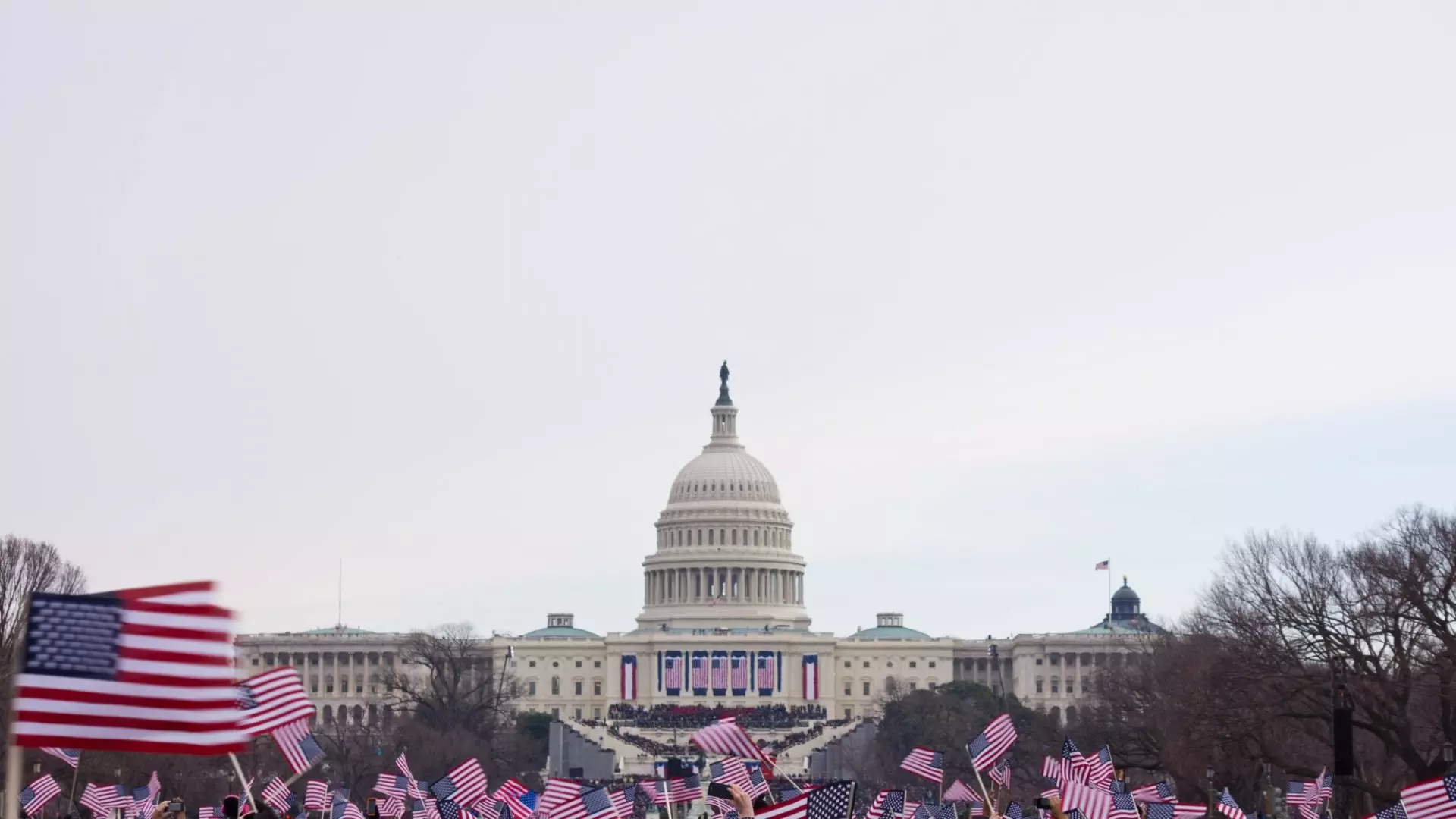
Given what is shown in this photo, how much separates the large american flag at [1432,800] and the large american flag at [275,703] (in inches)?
481

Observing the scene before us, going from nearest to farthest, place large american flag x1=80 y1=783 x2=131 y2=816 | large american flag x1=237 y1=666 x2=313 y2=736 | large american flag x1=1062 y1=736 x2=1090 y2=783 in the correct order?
1. large american flag x1=237 y1=666 x2=313 y2=736
2. large american flag x1=1062 y1=736 x2=1090 y2=783
3. large american flag x1=80 y1=783 x2=131 y2=816

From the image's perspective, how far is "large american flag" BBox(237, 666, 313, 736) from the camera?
31.1m

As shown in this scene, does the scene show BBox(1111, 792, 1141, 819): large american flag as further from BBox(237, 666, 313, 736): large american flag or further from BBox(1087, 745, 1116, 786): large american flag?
BBox(237, 666, 313, 736): large american flag

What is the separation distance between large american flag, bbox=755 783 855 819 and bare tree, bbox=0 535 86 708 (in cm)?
6372

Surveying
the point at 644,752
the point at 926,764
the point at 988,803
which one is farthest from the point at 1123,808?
the point at 644,752

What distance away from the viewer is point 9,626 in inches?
3558

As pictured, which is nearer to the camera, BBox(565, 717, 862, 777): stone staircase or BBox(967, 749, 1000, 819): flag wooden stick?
BBox(967, 749, 1000, 819): flag wooden stick

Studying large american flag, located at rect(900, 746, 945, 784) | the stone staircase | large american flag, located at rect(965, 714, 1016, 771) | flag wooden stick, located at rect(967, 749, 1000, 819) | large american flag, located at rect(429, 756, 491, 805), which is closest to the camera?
flag wooden stick, located at rect(967, 749, 1000, 819)

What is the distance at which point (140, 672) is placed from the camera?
14930 mm

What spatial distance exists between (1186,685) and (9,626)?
3872cm

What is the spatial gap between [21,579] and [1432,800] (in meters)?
68.5

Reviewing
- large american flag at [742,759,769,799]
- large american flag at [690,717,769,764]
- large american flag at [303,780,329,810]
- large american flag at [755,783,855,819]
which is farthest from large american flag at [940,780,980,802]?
large american flag at [755,783,855,819]

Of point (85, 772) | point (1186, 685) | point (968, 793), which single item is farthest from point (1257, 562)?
point (85, 772)

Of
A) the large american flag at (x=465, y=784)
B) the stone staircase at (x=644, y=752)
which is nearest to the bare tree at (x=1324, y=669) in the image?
the large american flag at (x=465, y=784)
